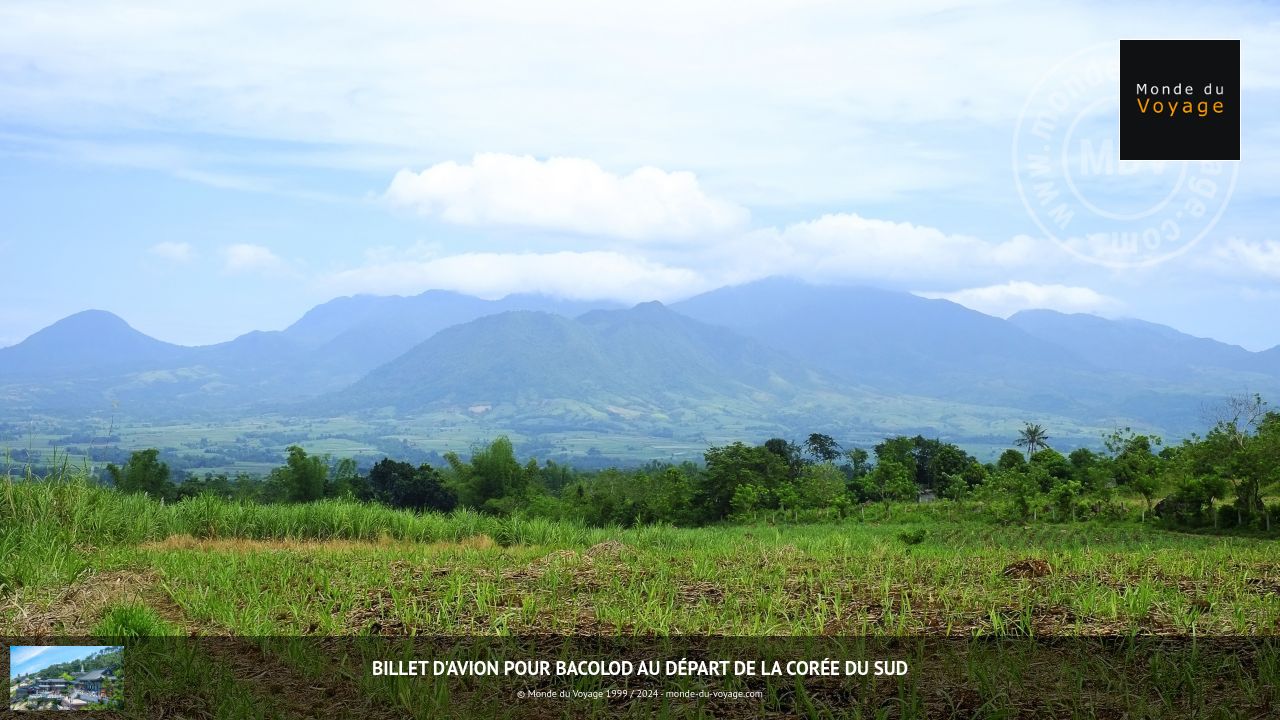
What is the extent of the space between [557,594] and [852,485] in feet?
112

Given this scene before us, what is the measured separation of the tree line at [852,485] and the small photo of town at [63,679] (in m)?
18.3

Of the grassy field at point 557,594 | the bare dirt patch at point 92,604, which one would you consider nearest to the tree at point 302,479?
the grassy field at point 557,594

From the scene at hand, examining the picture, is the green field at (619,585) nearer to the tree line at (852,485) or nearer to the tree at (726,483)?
the tree line at (852,485)

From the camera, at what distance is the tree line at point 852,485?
26.3 metres

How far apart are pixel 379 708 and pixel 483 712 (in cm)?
66

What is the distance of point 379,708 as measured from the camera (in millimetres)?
→ 5297

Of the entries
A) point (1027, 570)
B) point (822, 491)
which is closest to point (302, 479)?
point (822, 491)

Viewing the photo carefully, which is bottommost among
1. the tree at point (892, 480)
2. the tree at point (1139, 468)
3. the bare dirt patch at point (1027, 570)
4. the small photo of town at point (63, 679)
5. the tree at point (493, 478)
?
the tree at point (493, 478)

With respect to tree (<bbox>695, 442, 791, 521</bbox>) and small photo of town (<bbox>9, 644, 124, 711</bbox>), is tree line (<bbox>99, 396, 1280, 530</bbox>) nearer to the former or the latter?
tree (<bbox>695, 442, 791, 521</bbox>)

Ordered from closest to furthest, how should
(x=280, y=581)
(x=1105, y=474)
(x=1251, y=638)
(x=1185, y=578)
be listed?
(x=1251, y=638) < (x=1185, y=578) < (x=280, y=581) < (x=1105, y=474)

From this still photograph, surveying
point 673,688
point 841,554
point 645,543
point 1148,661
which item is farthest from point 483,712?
point 645,543

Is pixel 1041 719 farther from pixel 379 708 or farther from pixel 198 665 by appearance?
pixel 198 665

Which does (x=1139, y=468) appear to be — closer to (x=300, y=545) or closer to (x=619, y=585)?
(x=300, y=545)

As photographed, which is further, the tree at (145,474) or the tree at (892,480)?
the tree at (145,474)
